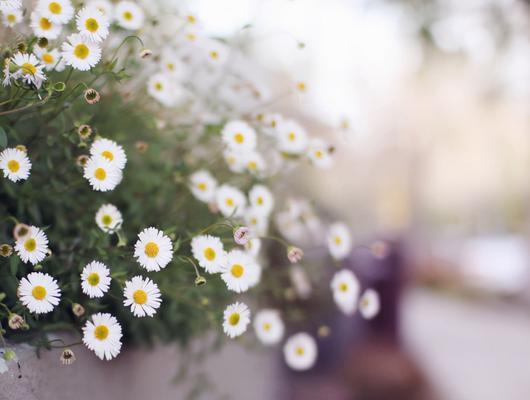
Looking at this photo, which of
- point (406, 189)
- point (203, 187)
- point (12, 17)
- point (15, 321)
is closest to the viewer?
point (15, 321)

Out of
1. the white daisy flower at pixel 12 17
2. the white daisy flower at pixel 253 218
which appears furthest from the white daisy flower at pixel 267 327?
the white daisy flower at pixel 12 17

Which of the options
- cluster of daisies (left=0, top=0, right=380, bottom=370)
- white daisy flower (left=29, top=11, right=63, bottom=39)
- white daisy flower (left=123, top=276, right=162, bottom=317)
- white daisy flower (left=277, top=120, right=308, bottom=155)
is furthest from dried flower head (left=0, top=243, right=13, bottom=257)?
white daisy flower (left=277, top=120, right=308, bottom=155)

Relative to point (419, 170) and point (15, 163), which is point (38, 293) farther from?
point (419, 170)

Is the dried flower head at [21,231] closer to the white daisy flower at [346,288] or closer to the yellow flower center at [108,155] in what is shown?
the yellow flower center at [108,155]

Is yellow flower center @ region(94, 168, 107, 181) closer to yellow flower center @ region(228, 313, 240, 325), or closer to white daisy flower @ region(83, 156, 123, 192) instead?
white daisy flower @ region(83, 156, 123, 192)

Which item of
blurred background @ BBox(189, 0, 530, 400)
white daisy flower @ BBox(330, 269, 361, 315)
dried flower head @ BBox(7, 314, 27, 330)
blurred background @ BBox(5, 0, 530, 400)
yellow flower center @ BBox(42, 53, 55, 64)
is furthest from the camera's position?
blurred background @ BBox(189, 0, 530, 400)

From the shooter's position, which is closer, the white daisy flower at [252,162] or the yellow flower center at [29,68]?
the yellow flower center at [29,68]

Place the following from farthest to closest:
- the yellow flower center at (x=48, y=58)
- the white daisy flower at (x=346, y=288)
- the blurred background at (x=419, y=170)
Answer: the blurred background at (x=419, y=170) → the white daisy flower at (x=346, y=288) → the yellow flower center at (x=48, y=58)

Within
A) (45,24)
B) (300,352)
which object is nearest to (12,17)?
(45,24)
